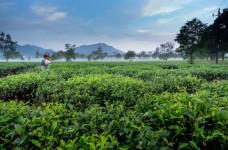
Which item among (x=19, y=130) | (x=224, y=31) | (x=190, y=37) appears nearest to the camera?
(x=19, y=130)

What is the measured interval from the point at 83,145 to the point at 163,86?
4863 millimetres

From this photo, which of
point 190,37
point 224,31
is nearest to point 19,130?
point 224,31

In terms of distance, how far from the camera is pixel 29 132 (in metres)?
2.51

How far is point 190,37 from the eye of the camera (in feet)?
186

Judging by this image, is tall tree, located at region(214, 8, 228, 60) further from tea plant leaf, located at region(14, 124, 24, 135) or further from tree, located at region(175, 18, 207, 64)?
tea plant leaf, located at region(14, 124, 24, 135)

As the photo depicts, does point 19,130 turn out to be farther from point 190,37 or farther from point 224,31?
point 190,37

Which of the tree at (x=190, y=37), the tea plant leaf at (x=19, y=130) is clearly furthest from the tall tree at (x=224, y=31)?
the tea plant leaf at (x=19, y=130)

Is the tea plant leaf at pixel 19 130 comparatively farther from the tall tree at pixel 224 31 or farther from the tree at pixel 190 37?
the tree at pixel 190 37

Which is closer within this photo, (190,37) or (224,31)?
(224,31)

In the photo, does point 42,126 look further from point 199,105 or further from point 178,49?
point 178,49

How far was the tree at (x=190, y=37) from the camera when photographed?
56.6 m

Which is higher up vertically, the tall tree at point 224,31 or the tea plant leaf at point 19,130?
the tall tree at point 224,31

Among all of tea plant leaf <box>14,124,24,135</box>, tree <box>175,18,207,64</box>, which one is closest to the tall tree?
tree <box>175,18,207,64</box>

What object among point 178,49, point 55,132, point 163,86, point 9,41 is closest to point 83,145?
point 55,132
